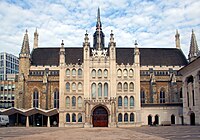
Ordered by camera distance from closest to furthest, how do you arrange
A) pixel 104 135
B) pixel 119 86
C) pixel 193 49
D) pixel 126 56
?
pixel 104 135 < pixel 119 86 < pixel 126 56 < pixel 193 49

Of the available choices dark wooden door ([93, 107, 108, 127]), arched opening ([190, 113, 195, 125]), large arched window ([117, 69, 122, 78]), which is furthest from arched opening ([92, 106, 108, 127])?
arched opening ([190, 113, 195, 125])

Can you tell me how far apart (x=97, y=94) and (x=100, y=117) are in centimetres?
532

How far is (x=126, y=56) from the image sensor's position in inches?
3302

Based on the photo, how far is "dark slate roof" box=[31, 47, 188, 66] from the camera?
82.4 m

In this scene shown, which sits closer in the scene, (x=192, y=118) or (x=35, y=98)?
(x=192, y=118)

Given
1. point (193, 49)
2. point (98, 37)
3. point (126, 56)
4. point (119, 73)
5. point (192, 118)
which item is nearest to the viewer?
point (192, 118)

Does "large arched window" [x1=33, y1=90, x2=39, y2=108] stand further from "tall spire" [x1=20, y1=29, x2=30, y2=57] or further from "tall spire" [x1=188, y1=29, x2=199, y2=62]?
"tall spire" [x1=188, y1=29, x2=199, y2=62]

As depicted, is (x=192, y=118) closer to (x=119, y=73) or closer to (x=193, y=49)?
(x=119, y=73)

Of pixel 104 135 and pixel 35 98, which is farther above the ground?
pixel 35 98

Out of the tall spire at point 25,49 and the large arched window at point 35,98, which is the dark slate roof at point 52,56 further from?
the large arched window at point 35,98

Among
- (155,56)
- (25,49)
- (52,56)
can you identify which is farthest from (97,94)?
Answer: (155,56)

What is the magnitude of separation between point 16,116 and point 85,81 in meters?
19.6

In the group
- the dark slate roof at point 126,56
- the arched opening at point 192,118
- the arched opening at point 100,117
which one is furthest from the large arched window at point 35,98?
the arched opening at point 192,118

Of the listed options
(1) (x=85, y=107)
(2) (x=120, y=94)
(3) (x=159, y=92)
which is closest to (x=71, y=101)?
(1) (x=85, y=107)
